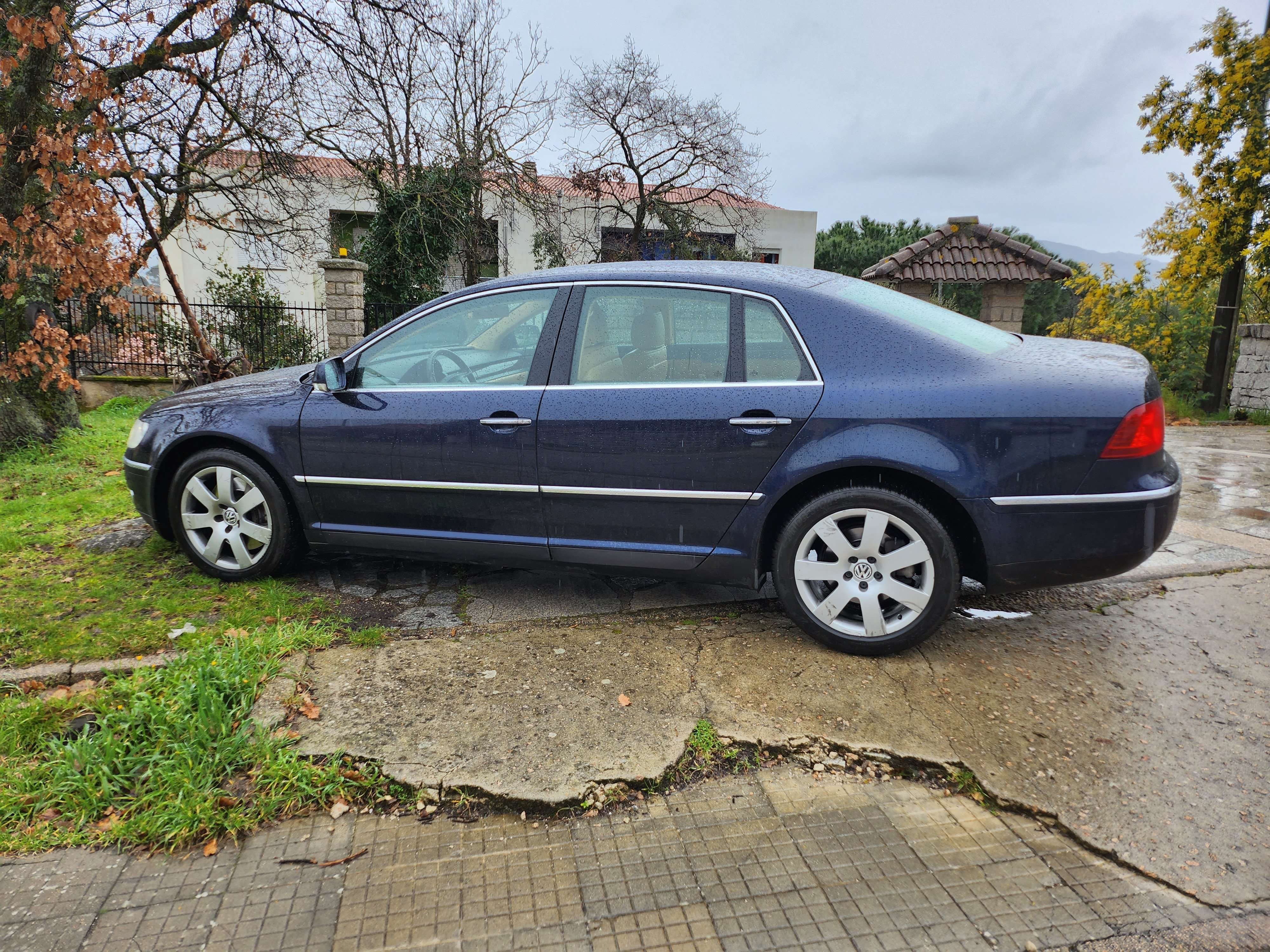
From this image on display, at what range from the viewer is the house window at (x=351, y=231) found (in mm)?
20906

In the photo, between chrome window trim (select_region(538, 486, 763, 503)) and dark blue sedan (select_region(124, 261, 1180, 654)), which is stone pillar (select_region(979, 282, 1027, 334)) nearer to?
dark blue sedan (select_region(124, 261, 1180, 654))

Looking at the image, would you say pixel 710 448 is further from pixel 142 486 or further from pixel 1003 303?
pixel 1003 303

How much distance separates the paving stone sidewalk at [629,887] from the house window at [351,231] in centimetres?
1956

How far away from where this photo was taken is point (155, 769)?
2.52 meters

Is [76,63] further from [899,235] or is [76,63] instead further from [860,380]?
[899,235]

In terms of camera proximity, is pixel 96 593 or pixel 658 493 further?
pixel 96 593

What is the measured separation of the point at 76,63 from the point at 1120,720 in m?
6.06

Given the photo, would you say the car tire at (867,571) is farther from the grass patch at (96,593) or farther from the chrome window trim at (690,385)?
the grass patch at (96,593)

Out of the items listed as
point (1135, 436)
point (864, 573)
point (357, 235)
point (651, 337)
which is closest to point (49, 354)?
point (651, 337)

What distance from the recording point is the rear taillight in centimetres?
298

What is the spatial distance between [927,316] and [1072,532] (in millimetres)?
1120

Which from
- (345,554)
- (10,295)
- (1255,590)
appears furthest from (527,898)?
(10,295)

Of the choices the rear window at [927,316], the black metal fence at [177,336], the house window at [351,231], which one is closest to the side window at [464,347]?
the rear window at [927,316]

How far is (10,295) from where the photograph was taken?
473cm
